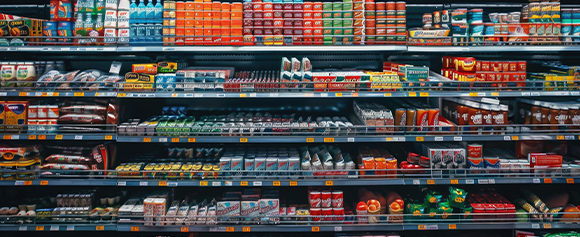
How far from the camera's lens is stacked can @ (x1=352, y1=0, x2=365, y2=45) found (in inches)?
120

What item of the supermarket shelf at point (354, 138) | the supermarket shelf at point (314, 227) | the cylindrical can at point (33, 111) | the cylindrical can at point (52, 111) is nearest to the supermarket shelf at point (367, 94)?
the supermarket shelf at point (354, 138)

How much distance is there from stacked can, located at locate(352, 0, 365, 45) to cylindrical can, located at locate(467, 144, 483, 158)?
3.90 ft

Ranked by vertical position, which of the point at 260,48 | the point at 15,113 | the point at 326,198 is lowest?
the point at 326,198

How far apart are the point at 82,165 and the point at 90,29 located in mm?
1082

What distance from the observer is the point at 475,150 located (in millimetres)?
3111

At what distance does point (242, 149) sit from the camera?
3.51 m

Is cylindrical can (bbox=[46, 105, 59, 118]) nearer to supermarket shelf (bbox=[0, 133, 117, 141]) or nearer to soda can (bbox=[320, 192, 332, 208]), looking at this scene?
supermarket shelf (bbox=[0, 133, 117, 141])

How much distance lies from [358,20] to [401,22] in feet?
1.08

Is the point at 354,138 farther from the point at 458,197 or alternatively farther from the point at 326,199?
the point at 458,197

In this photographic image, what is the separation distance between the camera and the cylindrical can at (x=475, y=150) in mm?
3107

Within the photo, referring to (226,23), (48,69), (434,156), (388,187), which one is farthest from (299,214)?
Answer: (48,69)

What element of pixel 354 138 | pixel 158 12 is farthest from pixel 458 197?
pixel 158 12

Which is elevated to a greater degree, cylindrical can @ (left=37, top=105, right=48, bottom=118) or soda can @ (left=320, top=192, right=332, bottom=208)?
cylindrical can @ (left=37, top=105, right=48, bottom=118)

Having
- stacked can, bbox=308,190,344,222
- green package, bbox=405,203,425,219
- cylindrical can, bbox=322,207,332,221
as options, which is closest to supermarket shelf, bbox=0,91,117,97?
stacked can, bbox=308,190,344,222
